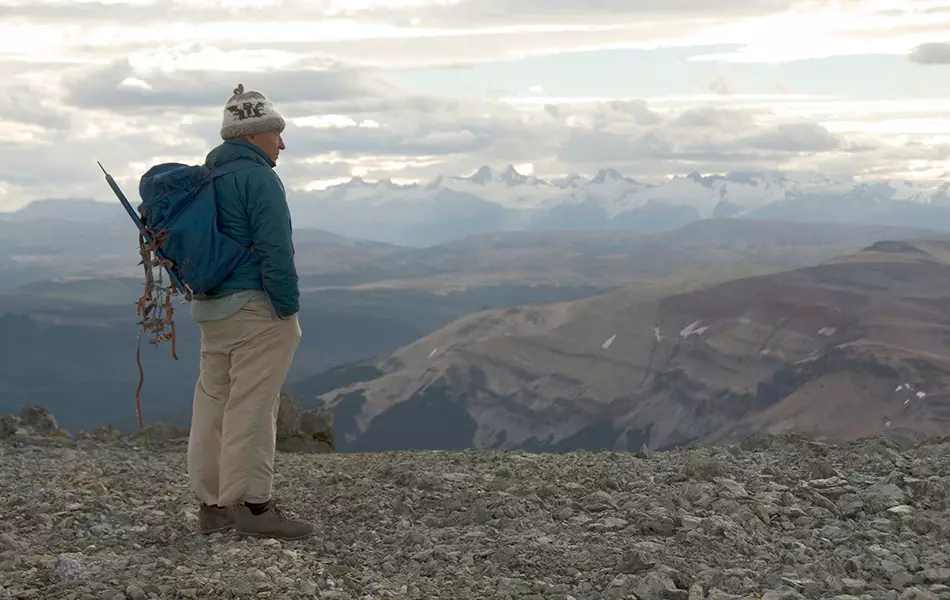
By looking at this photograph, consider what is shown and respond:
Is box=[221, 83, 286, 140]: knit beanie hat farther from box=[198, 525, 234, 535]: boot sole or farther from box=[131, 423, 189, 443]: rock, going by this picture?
box=[131, 423, 189, 443]: rock

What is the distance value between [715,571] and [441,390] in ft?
519

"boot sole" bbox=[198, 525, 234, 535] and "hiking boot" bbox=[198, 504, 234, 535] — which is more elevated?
"hiking boot" bbox=[198, 504, 234, 535]

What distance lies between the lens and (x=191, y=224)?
734cm

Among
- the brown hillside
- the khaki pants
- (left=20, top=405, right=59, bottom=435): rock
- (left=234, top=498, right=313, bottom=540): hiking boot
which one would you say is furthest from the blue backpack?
the brown hillside

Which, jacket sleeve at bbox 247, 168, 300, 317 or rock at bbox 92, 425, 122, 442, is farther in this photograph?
rock at bbox 92, 425, 122, 442

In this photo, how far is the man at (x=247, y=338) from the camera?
7.39 metres

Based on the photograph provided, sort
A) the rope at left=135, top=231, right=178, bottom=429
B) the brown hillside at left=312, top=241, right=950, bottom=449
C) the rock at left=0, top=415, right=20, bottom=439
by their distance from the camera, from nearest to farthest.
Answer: the rope at left=135, top=231, right=178, bottom=429 → the rock at left=0, top=415, right=20, bottom=439 → the brown hillside at left=312, top=241, right=950, bottom=449

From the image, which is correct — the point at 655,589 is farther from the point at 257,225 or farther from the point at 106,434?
the point at 106,434

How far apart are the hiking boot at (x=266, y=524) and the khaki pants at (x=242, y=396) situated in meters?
0.11

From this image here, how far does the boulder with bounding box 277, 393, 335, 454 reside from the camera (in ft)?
56.7

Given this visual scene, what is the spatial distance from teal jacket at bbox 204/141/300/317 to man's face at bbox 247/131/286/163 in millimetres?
82

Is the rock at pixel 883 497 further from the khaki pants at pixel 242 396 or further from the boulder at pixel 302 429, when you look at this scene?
the boulder at pixel 302 429

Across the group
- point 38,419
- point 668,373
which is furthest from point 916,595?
point 668,373

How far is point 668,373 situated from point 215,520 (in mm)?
156744
